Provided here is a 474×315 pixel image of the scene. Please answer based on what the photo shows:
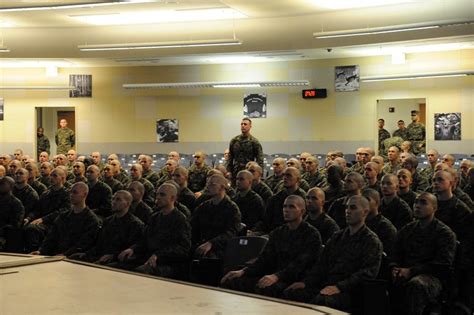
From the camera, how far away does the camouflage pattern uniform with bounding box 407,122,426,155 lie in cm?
1316

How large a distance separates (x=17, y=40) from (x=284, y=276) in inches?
404

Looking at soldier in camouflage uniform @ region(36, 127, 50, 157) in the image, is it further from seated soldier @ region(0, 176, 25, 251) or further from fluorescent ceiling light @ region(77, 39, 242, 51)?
seated soldier @ region(0, 176, 25, 251)

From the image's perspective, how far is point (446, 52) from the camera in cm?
1238

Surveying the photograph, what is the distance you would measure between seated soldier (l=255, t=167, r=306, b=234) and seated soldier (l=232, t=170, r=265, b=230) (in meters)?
0.17

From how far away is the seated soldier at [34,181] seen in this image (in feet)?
31.1

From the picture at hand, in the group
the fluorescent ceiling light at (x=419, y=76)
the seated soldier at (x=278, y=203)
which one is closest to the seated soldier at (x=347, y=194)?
the seated soldier at (x=278, y=203)

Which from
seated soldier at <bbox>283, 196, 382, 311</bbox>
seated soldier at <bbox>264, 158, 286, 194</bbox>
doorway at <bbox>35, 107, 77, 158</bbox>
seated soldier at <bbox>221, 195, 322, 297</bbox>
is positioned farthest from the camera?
doorway at <bbox>35, 107, 77, 158</bbox>

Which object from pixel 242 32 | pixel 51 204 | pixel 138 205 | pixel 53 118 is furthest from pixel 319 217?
pixel 53 118

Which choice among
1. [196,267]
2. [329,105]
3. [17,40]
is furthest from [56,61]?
[196,267]

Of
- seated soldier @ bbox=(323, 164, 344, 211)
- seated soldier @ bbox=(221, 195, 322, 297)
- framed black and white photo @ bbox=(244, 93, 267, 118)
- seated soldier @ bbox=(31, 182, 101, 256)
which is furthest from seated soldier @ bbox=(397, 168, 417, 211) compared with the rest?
framed black and white photo @ bbox=(244, 93, 267, 118)

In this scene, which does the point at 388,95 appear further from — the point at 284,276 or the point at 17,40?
the point at 284,276

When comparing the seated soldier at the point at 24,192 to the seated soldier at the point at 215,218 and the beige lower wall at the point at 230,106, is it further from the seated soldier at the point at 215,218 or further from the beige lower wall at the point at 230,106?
the beige lower wall at the point at 230,106

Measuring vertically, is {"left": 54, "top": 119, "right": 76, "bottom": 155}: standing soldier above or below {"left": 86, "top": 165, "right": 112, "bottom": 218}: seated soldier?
above

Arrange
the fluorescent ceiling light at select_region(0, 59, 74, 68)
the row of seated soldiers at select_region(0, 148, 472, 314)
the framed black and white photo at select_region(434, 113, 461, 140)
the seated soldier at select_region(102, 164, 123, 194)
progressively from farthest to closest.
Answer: the fluorescent ceiling light at select_region(0, 59, 74, 68)
the framed black and white photo at select_region(434, 113, 461, 140)
the seated soldier at select_region(102, 164, 123, 194)
the row of seated soldiers at select_region(0, 148, 472, 314)
